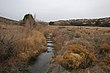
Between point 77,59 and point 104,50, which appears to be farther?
point 104,50

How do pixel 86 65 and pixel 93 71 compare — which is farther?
pixel 86 65

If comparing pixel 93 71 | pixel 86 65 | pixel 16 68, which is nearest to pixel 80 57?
pixel 86 65

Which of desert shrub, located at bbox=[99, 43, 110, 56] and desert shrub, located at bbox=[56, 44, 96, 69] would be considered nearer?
desert shrub, located at bbox=[56, 44, 96, 69]

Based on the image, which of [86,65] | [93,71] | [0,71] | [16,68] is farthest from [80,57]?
[0,71]

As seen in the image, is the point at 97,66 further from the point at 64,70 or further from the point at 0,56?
the point at 0,56

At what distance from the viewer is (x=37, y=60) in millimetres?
15258

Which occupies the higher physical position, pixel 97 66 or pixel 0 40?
pixel 0 40

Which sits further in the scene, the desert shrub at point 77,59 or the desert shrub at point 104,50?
the desert shrub at point 104,50

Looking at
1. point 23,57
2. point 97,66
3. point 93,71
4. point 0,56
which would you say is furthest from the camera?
point 23,57

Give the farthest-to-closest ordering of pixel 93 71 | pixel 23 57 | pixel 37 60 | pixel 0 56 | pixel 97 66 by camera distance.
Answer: pixel 37 60 < pixel 23 57 < pixel 0 56 < pixel 97 66 < pixel 93 71

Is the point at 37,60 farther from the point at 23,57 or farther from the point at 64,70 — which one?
the point at 64,70

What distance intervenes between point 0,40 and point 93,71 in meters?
7.18

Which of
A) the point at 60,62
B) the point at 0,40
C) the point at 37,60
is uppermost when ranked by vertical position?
the point at 0,40

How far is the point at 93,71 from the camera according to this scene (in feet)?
31.1
